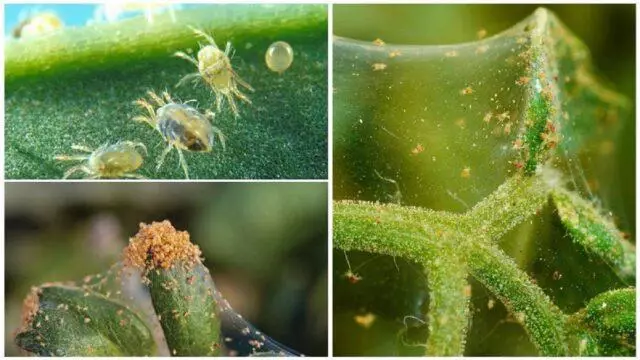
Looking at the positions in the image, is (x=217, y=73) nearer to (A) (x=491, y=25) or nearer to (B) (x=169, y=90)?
(B) (x=169, y=90)

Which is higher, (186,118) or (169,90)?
(169,90)

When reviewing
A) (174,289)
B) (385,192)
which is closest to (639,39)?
(385,192)

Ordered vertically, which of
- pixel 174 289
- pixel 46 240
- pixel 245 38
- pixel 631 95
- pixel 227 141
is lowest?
pixel 174 289

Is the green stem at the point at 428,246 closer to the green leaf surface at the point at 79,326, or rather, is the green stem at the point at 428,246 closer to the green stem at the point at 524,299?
the green stem at the point at 524,299

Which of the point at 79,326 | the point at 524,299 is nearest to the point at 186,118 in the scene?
the point at 79,326

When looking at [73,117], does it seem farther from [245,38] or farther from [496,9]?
[496,9]

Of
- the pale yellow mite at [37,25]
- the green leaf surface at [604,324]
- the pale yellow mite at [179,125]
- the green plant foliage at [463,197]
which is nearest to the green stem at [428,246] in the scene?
the green plant foliage at [463,197]
